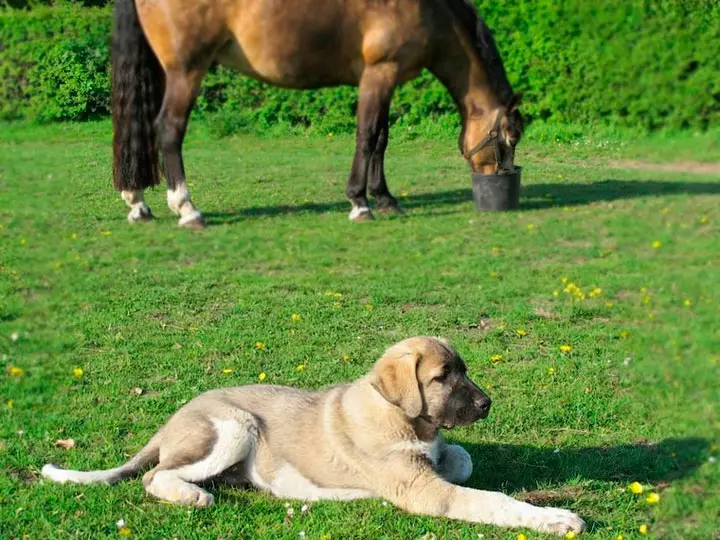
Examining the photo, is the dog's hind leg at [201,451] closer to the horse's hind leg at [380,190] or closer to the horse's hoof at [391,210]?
the horse's hoof at [391,210]

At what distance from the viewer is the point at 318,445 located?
6043 millimetres

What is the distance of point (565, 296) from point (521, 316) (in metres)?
0.91

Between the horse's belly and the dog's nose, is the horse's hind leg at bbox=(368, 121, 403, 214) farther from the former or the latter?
the dog's nose

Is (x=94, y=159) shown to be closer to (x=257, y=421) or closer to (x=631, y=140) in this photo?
(x=257, y=421)

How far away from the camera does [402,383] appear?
571cm

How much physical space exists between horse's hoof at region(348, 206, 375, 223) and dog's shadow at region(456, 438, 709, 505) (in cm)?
757

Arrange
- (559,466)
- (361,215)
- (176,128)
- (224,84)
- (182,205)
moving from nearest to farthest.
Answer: (559,466) → (182,205) → (176,128) → (361,215) → (224,84)

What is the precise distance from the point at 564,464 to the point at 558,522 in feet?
3.46

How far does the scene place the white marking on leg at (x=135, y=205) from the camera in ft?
45.1

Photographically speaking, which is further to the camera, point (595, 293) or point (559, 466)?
point (595, 293)

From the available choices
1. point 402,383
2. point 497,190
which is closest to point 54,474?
point 402,383

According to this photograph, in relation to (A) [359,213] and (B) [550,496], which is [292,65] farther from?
(B) [550,496]

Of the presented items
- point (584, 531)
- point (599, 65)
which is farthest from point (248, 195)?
point (599, 65)

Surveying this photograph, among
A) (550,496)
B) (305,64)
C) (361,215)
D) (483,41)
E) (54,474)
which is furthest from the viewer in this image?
(483,41)
